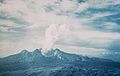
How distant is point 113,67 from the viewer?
27.3 feet

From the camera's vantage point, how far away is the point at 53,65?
29.1 ft

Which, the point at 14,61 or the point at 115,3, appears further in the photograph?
the point at 14,61

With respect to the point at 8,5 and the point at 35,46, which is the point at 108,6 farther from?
the point at 8,5

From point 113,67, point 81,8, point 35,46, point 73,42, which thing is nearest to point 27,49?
point 35,46

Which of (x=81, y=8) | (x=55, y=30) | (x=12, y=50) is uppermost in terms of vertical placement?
(x=81, y=8)

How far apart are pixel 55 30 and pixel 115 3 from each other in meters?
2.07

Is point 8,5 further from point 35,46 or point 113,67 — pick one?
point 113,67

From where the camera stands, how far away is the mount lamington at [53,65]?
8586 millimetres

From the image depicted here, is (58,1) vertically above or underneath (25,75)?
above

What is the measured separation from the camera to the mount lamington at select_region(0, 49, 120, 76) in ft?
28.2

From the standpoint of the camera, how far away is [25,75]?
29.0 feet

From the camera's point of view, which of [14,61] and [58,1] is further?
[14,61]

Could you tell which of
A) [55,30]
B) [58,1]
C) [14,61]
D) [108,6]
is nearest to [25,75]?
[14,61]

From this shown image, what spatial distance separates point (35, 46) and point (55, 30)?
91 centimetres
